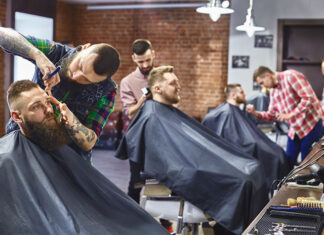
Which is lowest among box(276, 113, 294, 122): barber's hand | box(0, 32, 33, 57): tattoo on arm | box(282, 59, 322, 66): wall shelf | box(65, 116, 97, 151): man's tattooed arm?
box(276, 113, 294, 122): barber's hand

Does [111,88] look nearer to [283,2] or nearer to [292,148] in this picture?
[292,148]

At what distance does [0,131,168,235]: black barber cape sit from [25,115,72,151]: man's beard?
0.07 ft

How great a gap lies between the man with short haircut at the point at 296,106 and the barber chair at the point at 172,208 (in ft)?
5.93

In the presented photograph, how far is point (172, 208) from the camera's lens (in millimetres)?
2662

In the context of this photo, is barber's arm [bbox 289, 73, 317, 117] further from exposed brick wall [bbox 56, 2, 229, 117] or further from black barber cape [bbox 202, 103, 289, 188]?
exposed brick wall [bbox 56, 2, 229, 117]

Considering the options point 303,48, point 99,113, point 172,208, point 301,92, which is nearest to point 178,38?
point 303,48

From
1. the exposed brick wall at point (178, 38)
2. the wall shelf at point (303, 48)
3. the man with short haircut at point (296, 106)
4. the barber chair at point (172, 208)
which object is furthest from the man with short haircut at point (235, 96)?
the exposed brick wall at point (178, 38)

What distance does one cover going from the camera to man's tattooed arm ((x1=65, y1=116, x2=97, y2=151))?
182 centimetres

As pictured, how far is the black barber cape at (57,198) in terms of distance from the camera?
5.11ft

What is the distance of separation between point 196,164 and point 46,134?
1.35m

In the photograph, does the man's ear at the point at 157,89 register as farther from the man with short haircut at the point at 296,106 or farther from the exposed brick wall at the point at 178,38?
the exposed brick wall at the point at 178,38

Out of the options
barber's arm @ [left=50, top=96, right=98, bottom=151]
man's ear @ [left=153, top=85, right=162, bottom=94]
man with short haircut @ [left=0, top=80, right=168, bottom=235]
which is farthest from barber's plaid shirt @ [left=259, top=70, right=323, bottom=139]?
man with short haircut @ [left=0, top=80, right=168, bottom=235]

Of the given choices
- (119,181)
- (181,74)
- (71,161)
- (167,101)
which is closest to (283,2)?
(181,74)

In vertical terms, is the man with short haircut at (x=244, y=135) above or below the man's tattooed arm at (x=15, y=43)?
below
